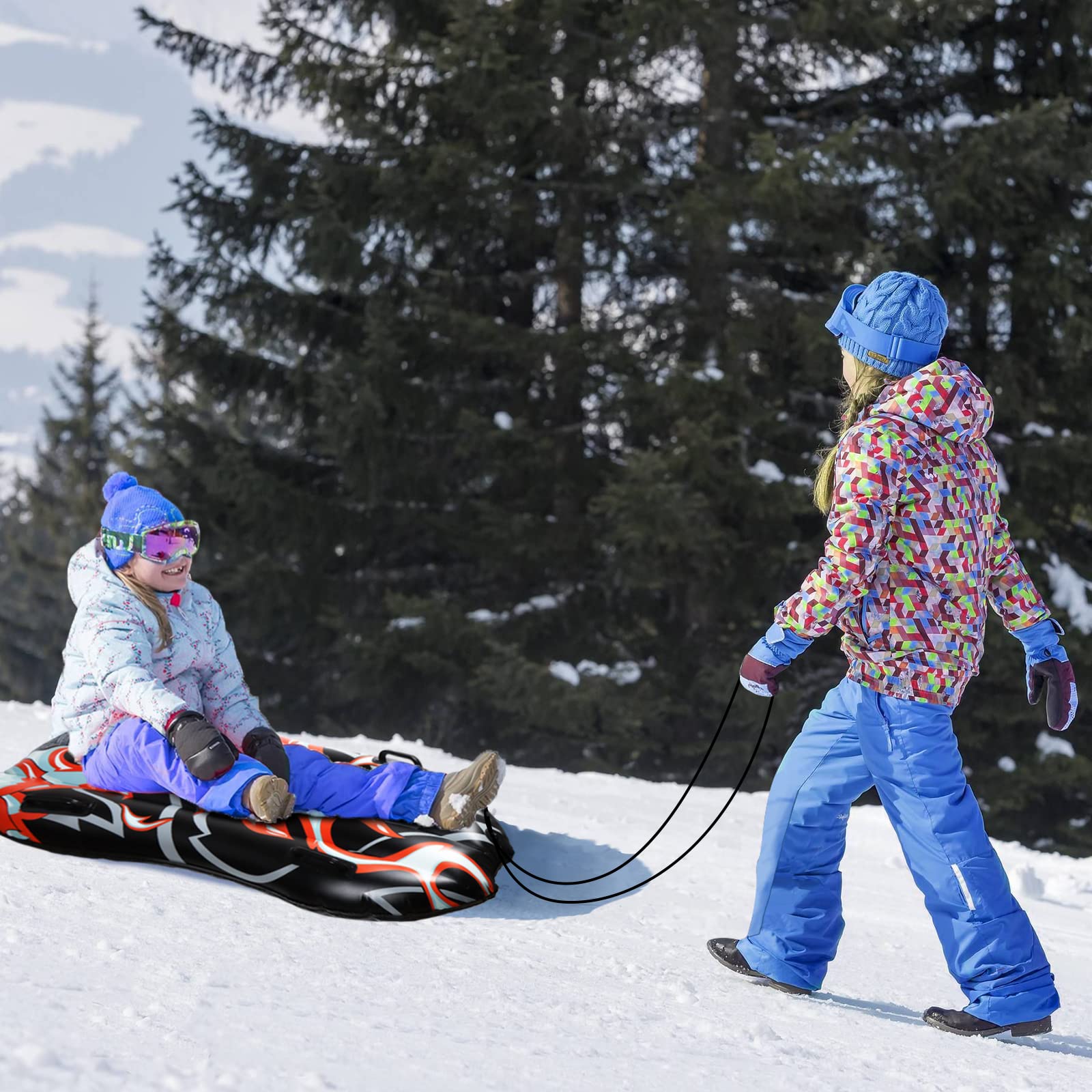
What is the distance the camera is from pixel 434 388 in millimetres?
12172

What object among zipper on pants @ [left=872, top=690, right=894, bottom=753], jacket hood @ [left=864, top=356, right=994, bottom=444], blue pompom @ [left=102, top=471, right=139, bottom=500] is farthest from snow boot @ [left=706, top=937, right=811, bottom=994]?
blue pompom @ [left=102, top=471, right=139, bottom=500]

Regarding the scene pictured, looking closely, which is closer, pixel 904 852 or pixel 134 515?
pixel 904 852

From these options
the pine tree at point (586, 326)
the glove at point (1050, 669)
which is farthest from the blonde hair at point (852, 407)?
the pine tree at point (586, 326)

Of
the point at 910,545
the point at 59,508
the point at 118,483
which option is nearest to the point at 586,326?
the point at 118,483

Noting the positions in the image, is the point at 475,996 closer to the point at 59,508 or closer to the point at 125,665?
the point at 125,665

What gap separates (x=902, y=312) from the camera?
9.62 ft

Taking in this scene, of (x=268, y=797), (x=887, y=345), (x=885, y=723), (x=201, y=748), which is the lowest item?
(x=268, y=797)

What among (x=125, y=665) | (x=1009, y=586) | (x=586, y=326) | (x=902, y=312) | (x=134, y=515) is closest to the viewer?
(x=902, y=312)

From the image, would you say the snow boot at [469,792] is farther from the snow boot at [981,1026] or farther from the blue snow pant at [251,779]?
the snow boot at [981,1026]

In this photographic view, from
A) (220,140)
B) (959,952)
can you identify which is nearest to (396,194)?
(220,140)

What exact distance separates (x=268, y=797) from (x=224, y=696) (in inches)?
28.8

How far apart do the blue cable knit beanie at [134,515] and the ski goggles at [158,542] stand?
0.01 meters

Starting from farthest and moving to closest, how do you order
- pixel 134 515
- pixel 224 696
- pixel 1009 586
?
pixel 224 696, pixel 134 515, pixel 1009 586

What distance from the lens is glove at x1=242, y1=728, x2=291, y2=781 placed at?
3873mm
